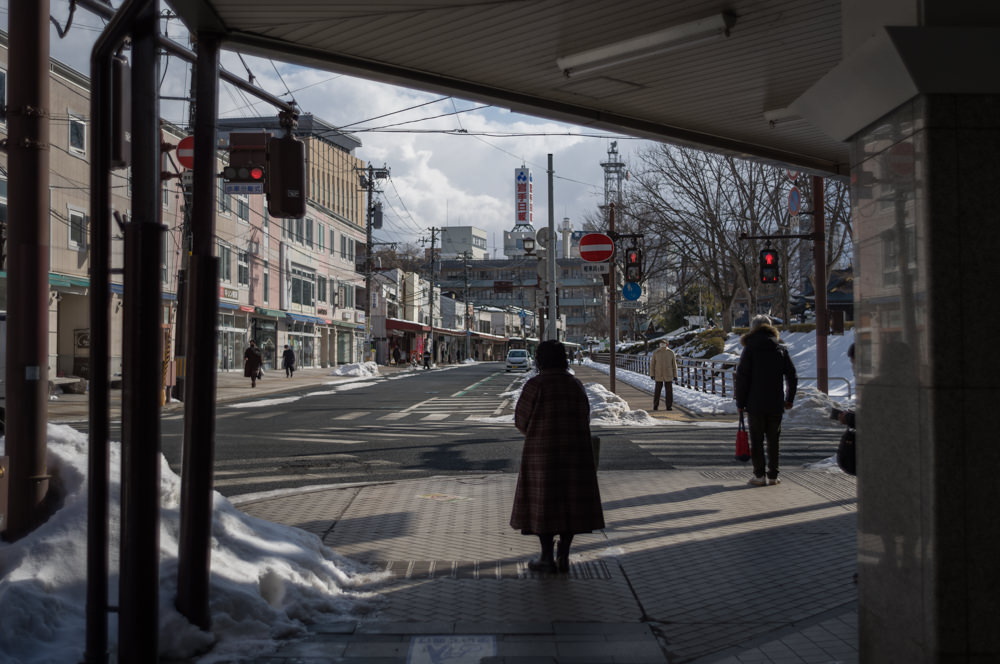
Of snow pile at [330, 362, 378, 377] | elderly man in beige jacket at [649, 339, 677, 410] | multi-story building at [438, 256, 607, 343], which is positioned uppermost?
multi-story building at [438, 256, 607, 343]

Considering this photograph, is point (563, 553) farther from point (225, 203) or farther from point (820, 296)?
point (225, 203)

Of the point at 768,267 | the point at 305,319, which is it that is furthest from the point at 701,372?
the point at 305,319

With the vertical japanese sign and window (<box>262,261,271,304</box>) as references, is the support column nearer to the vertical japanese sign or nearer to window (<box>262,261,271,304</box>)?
window (<box>262,261,271,304</box>)

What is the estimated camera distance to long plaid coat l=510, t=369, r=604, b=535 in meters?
5.65

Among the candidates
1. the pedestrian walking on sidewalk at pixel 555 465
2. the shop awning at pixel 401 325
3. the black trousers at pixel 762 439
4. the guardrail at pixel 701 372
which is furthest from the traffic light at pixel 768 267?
the shop awning at pixel 401 325

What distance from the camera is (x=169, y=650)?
408 centimetres

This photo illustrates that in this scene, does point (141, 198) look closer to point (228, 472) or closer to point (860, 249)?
point (860, 249)

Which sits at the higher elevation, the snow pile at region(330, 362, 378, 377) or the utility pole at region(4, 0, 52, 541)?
the utility pole at region(4, 0, 52, 541)

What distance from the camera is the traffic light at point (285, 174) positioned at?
512 centimetres

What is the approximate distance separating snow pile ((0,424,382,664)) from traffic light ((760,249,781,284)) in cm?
1829

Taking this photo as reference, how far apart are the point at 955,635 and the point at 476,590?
284 centimetres

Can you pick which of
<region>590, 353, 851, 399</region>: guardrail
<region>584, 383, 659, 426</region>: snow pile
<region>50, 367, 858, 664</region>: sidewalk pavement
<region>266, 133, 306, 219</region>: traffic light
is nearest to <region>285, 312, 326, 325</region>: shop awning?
<region>590, 353, 851, 399</region>: guardrail

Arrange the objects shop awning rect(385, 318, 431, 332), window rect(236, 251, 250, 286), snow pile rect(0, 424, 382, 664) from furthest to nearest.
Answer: shop awning rect(385, 318, 431, 332), window rect(236, 251, 250, 286), snow pile rect(0, 424, 382, 664)

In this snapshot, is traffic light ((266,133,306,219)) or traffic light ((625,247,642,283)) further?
traffic light ((625,247,642,283))
